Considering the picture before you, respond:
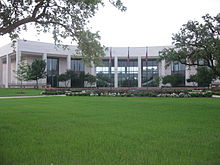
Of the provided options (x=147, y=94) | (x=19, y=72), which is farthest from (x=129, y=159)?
(x=19, y=72)

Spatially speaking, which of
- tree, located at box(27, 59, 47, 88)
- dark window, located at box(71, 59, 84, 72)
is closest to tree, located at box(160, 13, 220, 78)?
tree, located at box(27, 59, 47, 88)

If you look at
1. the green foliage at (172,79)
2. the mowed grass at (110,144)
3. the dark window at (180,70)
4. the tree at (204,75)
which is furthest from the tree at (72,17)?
the dark window at (180,70)

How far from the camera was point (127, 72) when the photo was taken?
65500mm

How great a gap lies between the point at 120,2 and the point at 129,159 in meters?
6.85

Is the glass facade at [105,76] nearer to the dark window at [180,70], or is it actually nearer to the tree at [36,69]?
the dark window at [180,70]

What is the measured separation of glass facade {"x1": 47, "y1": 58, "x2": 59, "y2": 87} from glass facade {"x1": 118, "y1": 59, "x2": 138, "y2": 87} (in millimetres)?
18704

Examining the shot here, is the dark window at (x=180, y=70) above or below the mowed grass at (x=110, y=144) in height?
above

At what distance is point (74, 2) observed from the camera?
934cm

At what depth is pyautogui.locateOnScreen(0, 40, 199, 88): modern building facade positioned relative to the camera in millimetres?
56344

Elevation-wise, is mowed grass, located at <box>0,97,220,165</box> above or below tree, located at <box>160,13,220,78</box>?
below

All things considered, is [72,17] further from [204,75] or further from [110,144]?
[204,75]

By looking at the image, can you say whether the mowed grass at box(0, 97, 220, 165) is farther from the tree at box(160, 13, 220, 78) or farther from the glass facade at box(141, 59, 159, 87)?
the glass facade at box(141, 59, 159, 87)

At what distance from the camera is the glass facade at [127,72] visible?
213 feet

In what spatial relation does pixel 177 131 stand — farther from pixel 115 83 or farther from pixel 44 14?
pixel 115 83
